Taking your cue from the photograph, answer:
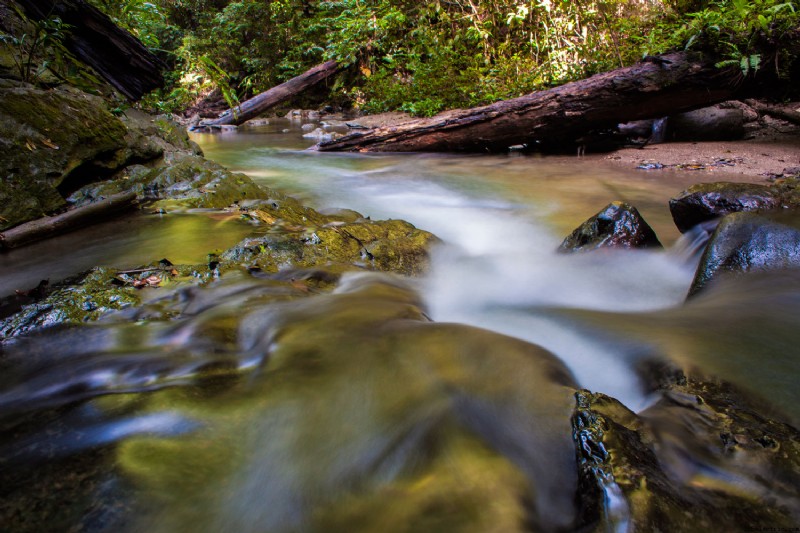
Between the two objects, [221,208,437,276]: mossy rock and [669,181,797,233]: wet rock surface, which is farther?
[669,181,797,233]: wet rock surface

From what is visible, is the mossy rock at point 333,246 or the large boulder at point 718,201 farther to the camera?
the large boulder at point 718,201

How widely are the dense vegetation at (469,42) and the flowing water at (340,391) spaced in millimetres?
2948

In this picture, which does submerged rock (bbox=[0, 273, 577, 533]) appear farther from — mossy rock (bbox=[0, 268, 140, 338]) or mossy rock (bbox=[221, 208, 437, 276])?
mossy rock (bbox=[221, 208, 437, 276])

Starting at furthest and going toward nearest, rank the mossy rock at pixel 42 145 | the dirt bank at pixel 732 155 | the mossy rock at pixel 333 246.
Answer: the dirt bank at pixel 732 155 < the mossy rock at pixel 42 145 < the mossy rock at pixel 333 246

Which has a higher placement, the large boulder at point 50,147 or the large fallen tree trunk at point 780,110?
the large boulder at point 50,147

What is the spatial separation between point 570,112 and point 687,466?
7.26m

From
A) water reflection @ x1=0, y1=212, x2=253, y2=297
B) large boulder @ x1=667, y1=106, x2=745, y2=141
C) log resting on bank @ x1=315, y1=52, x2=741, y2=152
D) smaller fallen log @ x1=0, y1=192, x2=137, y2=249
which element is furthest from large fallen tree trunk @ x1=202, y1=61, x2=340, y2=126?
large boulder @ x1=667, y1=106, x2=745, y2=141

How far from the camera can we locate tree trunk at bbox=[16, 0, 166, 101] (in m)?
4.77

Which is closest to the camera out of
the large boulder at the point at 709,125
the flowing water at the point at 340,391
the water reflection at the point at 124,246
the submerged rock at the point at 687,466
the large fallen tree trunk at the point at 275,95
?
the submerged rock at the point at 687,466

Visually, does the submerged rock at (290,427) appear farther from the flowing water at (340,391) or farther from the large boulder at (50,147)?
the large boulder at (50,147)

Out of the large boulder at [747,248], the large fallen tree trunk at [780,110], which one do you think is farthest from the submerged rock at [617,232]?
the large fallen tree trunk at [780,110]

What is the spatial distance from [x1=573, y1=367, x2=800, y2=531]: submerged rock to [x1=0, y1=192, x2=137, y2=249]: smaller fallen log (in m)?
3.69

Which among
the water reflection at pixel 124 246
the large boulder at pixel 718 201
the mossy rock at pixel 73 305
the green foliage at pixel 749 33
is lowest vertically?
the large boulder at pixel 718 201

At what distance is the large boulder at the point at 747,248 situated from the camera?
107 inches
